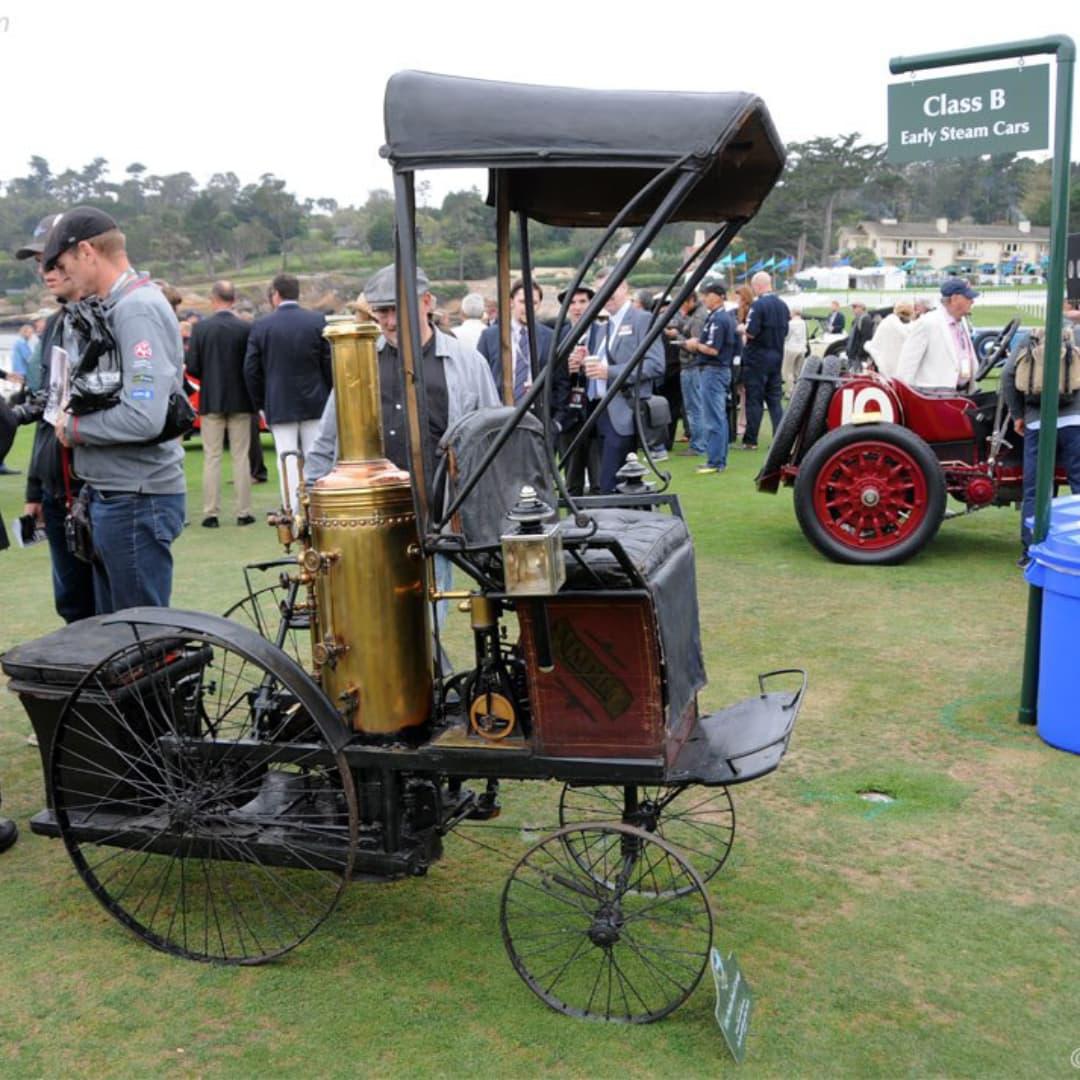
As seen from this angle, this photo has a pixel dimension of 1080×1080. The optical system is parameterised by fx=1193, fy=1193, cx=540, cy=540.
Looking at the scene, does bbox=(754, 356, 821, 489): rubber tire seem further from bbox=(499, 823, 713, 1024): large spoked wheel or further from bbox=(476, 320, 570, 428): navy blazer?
bbox=(499, 823, 713, 1024): large spoked wheel

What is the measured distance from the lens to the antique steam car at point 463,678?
279 cm

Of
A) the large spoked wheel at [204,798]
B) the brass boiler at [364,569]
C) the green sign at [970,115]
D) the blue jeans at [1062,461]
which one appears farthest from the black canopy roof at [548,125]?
the blue jeans at [1062,461]

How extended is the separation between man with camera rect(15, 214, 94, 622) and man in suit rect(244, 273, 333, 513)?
12.0 feet

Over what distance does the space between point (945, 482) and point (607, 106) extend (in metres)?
5.25

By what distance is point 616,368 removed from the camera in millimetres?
8930

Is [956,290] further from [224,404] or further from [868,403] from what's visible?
[224,404]

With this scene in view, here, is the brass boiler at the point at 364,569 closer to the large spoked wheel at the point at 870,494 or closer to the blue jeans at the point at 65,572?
the blue jeans at the point at 65,572

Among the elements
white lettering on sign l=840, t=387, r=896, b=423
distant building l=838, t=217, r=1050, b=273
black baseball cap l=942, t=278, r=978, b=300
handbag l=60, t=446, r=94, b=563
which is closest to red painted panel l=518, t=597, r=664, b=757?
handbag l=60, t=446, r=94, b=563

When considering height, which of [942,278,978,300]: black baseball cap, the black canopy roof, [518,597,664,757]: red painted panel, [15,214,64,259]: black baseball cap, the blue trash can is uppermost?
the black canopy roof

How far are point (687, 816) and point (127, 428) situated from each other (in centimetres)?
229

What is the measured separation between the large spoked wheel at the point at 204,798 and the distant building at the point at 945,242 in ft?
262

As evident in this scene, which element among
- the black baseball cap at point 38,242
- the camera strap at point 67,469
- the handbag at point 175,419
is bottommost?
the camera strap at point 67,469

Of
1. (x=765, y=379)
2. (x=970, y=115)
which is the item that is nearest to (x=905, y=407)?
(x=970, y=115)

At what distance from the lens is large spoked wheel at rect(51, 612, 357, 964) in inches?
127
